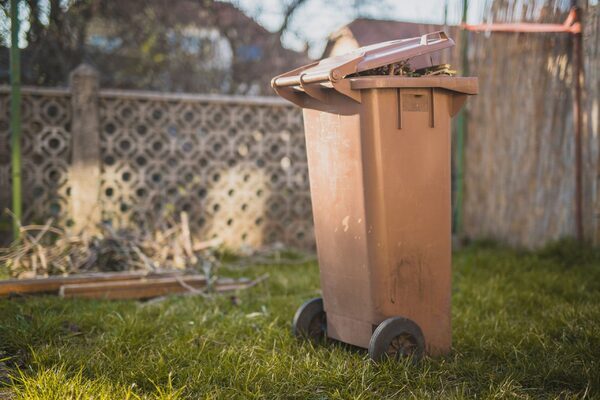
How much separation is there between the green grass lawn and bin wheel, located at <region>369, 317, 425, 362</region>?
8cm

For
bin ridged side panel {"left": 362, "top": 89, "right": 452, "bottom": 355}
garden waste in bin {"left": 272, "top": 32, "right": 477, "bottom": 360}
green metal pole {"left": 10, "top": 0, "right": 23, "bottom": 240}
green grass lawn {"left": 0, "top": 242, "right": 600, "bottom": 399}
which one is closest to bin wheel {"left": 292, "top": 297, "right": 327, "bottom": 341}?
green grass lawn {"left": 0, "top": 242, "right": 600, "bottom": 399}

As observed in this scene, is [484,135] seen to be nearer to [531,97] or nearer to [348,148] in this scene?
[531,97]

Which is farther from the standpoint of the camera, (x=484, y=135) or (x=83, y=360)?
(x=484, y=135)

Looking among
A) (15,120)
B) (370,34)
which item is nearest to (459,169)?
(370,34)

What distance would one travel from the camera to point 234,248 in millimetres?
6371

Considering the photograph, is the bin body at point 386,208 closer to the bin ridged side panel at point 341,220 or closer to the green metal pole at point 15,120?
the bin ridged side panel at point 341,220

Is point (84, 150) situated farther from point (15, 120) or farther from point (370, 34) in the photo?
point (370, 34)

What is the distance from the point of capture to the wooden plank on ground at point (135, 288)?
418cm

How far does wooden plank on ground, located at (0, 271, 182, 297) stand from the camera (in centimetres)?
409

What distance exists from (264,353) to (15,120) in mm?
3695

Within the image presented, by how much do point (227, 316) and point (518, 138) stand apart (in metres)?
3.62

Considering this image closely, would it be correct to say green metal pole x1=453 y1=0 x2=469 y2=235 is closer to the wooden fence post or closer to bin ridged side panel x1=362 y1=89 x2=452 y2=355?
bin ridged side panel x1=362 y1=89 x2=452 y2=355

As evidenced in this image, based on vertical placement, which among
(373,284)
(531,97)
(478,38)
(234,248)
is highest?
(478,38)

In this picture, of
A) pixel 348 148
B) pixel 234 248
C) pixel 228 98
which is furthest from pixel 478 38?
pixel 348 148
